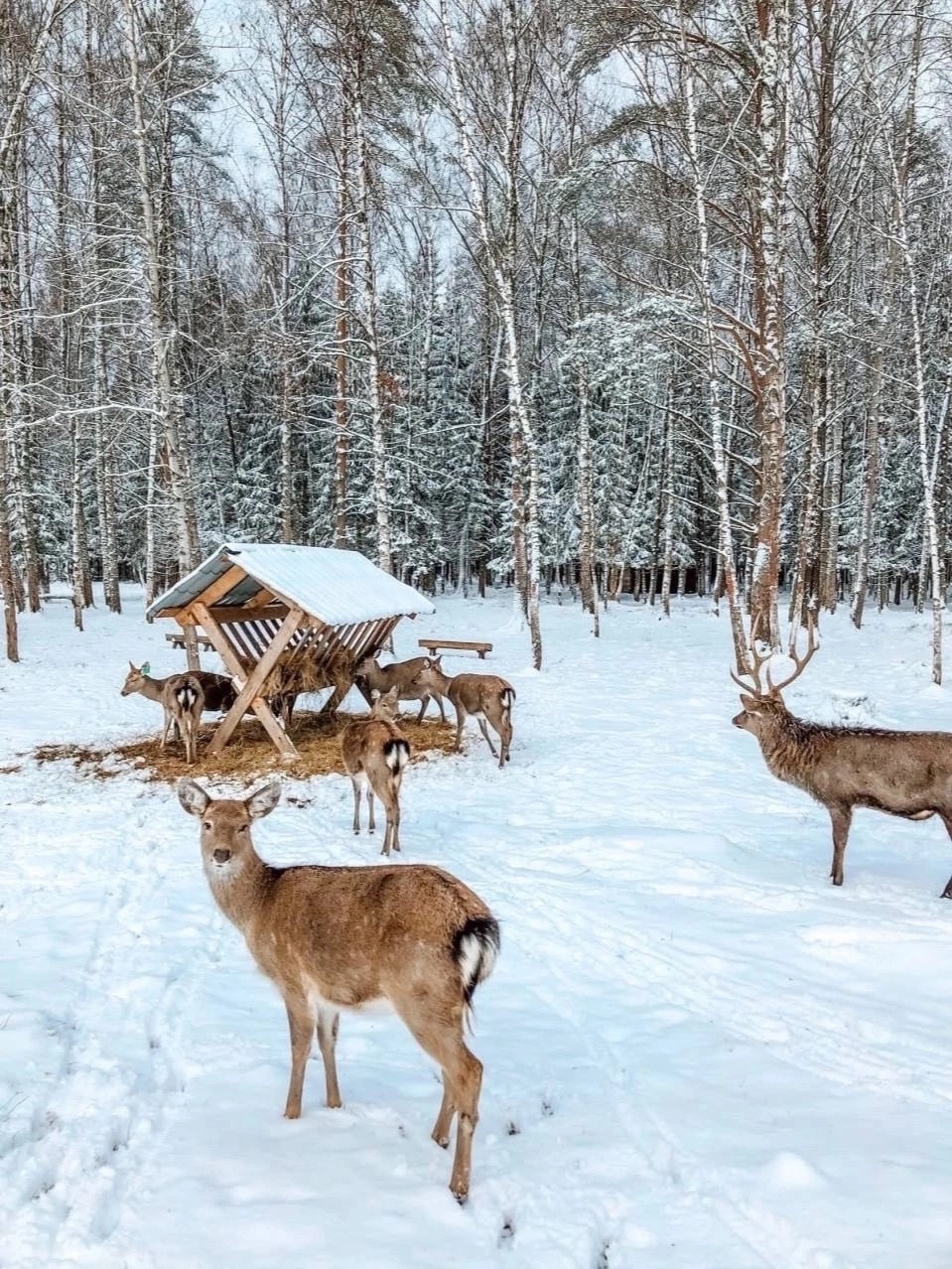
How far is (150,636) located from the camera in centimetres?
2059

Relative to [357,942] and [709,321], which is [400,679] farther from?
[357,942]

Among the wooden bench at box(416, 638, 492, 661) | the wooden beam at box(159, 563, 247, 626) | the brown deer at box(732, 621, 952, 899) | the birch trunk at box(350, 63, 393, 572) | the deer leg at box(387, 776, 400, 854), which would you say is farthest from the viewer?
the birch trunk at box(350, 63, 393, 572)

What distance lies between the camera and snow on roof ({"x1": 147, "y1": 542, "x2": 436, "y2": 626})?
947cm

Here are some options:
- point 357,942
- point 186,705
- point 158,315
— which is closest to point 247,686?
point 186,705

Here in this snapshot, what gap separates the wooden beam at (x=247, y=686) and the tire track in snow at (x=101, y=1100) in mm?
4691

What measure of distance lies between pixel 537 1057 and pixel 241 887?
5.54 feet

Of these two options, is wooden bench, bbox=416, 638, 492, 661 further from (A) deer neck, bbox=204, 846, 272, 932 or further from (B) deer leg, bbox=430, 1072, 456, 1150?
(B) deer leg, bbox=430, 1072, 456, 1150

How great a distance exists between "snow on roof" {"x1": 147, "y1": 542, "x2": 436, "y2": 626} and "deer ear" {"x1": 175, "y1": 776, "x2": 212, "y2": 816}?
5.12 meters

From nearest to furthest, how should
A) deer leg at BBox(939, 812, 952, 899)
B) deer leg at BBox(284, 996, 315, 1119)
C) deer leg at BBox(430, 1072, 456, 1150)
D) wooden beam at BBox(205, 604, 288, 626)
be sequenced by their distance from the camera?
deer leg at BBox(430, 1072, 456, 1150)
deer leg at BBox(284, 996, 315, 1119)
deer leg at BBox(939, 812, 952, 899)
wooden beam at BBox(205, 604, 288, 626)

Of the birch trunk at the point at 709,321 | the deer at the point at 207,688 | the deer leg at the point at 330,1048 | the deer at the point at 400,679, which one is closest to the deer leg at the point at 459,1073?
the deer leg at the point at 330,1048

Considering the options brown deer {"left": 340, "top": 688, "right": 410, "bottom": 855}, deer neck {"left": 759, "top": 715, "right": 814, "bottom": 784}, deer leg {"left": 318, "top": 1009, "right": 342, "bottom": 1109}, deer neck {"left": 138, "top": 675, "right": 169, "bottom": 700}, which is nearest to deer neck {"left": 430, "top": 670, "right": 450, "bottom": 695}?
brown deer {"left": 340, "top": 688, "right": 410, "bottom": 855}

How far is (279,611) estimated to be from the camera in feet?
38.4

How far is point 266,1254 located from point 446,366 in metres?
35.3

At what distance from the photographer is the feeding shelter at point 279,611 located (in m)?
9.62
